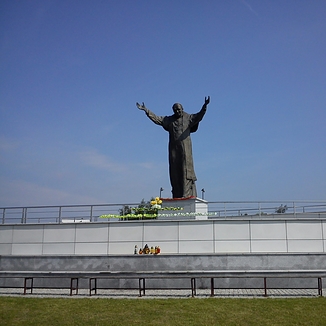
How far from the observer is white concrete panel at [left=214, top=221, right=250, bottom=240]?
59.0 feet

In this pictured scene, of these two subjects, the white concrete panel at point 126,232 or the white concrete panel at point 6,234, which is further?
the white concrete panel at point 6,234

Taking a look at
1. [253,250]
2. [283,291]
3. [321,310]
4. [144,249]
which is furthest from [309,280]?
[144,249]

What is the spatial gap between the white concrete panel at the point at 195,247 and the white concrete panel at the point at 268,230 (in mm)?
1866

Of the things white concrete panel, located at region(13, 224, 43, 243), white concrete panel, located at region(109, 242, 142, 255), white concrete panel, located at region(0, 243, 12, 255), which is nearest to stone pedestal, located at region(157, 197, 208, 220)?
white concrete panel, located at region(109, 242, 142, 255)

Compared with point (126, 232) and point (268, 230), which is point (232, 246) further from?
point (126, 232)

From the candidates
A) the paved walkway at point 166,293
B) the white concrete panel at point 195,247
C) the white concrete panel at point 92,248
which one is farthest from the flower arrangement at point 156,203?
the paved walkway at point 166,293

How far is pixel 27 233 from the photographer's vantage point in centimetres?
1941

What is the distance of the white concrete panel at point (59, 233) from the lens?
19.0 meters

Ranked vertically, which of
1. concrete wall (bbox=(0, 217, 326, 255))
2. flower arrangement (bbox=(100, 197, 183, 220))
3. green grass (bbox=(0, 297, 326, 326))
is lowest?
green grass (bbox=(0, 297, 326, 326))

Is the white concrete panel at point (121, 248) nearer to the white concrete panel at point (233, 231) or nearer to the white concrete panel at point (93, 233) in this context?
the white concrete panel at point (93, 233)

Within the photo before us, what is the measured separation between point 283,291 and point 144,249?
5.90m

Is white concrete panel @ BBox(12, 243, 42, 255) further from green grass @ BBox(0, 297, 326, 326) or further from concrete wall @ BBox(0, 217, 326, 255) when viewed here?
green grass @ BBox(0, 297, 326, 326)

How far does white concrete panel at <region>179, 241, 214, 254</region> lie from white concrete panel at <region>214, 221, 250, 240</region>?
1.58 ft

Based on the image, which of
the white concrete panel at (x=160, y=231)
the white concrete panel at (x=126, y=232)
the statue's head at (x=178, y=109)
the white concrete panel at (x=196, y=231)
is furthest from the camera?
the statue's head at (x=178, y=109)
